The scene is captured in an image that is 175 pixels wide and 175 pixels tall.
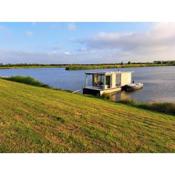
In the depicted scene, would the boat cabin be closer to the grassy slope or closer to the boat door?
the boat door

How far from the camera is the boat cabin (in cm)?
2819

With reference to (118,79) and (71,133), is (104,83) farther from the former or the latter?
(71,133)

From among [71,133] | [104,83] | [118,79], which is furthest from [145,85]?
[71,133]

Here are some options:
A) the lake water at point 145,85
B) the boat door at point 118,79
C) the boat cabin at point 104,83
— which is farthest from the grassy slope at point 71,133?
the boat door at point 118,79

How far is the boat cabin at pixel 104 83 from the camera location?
2819 cm

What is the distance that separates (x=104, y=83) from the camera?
1172 inches

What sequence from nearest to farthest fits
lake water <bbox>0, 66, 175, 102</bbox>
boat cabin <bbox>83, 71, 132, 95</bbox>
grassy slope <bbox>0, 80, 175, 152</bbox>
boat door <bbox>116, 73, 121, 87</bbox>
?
1. grassy slope <bbox>0, 80, 175, 152</bbox>
2. boat cabin <bbox>83, 71, 132, 95</bbox>
3. lake water <bbox>0, 66, 175, 102</bbox>
4. boat door <bbox>116, 73, 121, 87</bbox>

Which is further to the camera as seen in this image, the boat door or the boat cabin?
the boat door

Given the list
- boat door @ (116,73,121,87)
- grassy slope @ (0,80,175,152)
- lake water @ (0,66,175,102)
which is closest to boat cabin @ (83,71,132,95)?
boat door @ (116,73,121,87)

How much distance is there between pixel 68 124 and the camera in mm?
7102

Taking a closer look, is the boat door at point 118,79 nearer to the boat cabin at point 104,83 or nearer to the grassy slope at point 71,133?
the boat cabin at point 104,83
